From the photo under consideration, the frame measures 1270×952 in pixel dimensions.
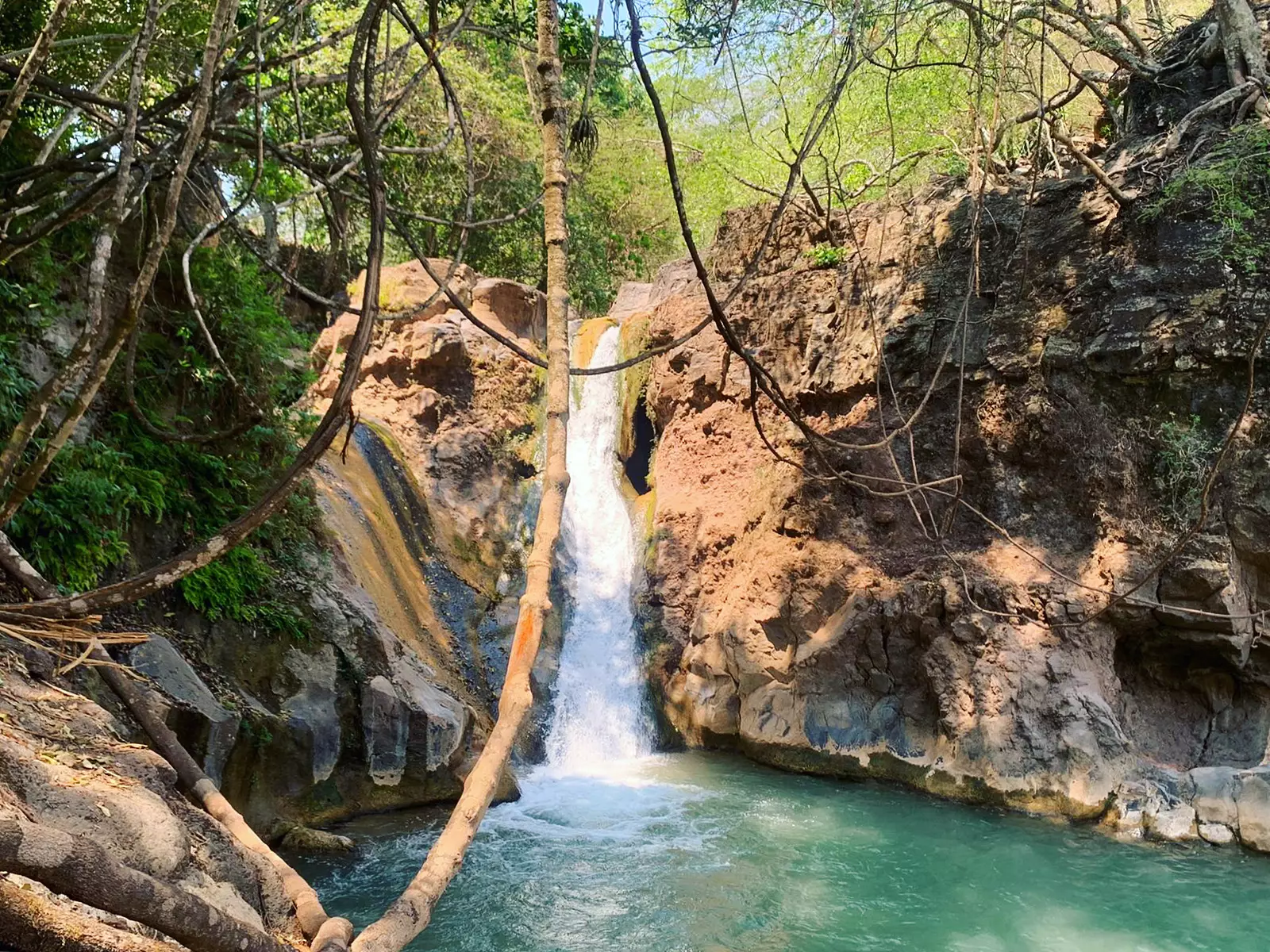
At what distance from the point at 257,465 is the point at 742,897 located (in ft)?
16.6

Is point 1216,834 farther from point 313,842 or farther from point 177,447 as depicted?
point 177,447

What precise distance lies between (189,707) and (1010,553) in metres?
7.43

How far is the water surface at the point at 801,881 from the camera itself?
5234 millimetres

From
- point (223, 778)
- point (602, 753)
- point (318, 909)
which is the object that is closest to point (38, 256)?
point (223, 778)

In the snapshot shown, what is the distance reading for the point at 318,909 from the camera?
1488 millimetres

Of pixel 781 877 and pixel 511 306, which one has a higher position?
pixel 511 306

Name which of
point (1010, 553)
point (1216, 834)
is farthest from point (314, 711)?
point (1216, 834)

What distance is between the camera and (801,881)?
20.0ft

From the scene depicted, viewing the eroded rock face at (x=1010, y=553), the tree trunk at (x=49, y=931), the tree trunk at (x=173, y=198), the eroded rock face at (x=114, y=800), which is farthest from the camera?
the eroded rock face at (x=1010, y=553)

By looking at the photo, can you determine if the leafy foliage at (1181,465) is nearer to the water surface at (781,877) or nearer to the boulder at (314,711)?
the water surface at (781,877)

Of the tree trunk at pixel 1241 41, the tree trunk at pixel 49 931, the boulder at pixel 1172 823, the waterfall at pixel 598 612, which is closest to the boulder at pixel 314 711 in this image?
the waterfall at pixel 598 612

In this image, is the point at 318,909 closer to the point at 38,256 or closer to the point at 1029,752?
the point at 38,256

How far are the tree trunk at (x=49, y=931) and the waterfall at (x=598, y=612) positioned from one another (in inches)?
310

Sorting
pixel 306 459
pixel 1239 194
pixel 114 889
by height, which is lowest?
pixel 114 889
